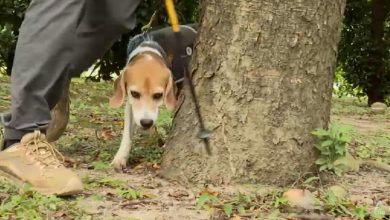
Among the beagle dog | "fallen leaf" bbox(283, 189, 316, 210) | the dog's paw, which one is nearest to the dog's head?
the beagle dog

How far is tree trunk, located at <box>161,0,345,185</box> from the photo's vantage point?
10.9 ft

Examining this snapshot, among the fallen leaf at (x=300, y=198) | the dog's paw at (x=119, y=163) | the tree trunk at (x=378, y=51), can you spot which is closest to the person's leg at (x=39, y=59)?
the dog's paw at (x=119, y=163)

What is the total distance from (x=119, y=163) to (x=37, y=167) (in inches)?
33.0

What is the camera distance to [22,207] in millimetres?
2666

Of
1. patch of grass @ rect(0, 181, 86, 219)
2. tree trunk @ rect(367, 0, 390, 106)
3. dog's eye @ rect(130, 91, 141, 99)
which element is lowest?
patch of grass @ rect(0, 181, 86, 219)

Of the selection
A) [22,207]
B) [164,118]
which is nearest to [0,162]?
[22,207]

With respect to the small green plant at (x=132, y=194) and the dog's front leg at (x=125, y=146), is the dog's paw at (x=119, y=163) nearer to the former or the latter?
the dog's front leg at (x=125, y=146)

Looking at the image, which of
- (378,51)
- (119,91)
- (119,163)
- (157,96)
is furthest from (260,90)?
(378,51)

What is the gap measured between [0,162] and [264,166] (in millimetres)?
1216

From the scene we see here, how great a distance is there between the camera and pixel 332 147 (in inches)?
134

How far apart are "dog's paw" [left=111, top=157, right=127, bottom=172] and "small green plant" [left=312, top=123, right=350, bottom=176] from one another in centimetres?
103

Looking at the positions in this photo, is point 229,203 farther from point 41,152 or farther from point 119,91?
point 119,91

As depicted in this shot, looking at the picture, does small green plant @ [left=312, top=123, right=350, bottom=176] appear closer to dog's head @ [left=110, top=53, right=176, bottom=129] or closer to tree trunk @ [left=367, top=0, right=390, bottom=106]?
dog's head @ [left=110, top=53, right=176, bottom=129]

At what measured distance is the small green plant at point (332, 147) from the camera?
338 centimetres
